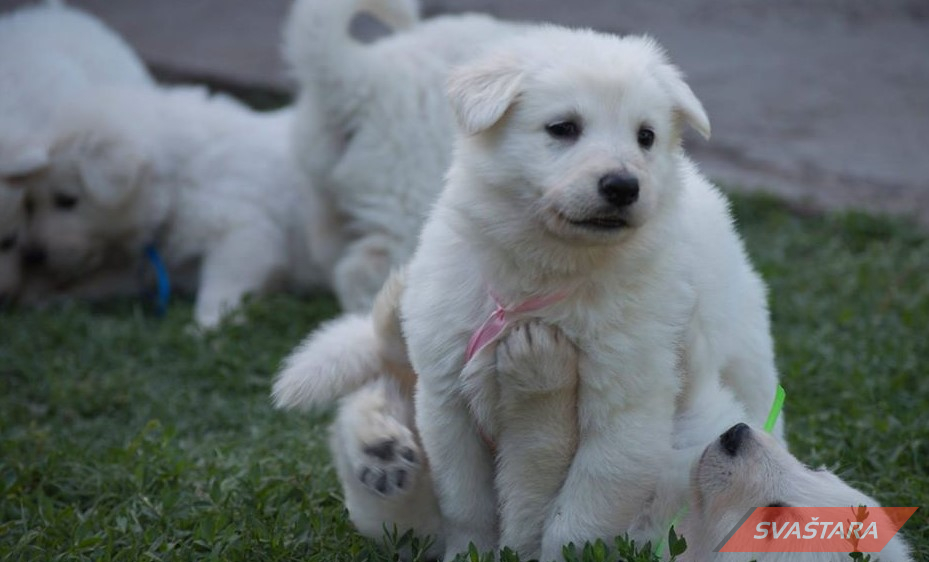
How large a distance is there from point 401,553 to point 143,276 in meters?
4.04

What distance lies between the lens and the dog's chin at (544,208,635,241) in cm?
325

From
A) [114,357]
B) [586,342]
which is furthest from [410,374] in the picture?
[114,357]

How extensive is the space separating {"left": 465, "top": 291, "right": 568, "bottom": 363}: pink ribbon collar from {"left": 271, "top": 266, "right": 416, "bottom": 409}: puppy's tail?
55cm

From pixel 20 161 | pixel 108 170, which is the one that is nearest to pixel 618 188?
pixel 108 170

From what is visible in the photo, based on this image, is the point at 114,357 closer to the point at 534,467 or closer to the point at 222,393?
the point at 222,393

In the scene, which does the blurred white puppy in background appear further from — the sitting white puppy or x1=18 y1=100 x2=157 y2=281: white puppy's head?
the sitting white puppy

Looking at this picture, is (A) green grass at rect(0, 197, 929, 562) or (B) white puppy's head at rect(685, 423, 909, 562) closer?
(B) white puppy's head at rect(685, 423, 909, 562)

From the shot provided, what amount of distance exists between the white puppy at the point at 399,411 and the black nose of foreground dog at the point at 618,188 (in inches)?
15.7

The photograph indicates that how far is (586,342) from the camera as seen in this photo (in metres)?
3.29

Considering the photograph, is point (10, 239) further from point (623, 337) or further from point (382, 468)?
point (623, 337)

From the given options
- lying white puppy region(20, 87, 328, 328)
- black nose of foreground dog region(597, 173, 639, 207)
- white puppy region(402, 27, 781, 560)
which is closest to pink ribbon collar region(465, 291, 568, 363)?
white puppy region(402, 27, 781, 560)

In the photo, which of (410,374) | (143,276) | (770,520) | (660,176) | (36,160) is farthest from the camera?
(143,276)

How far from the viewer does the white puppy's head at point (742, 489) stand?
10.7ft

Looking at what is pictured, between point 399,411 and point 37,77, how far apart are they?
Answer: 14.9ft
